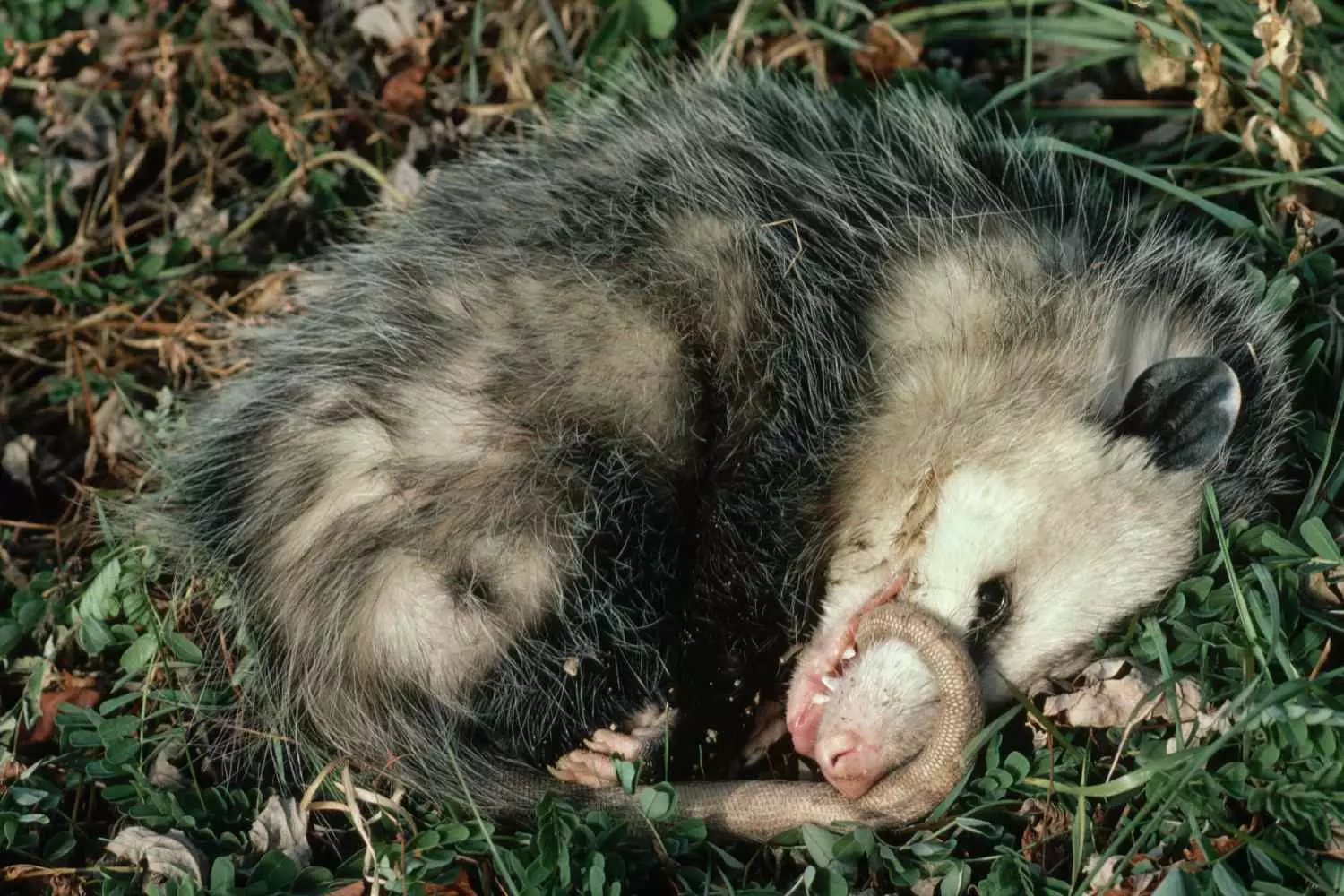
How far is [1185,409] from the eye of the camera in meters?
2.21

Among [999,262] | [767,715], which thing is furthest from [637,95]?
[767,715]

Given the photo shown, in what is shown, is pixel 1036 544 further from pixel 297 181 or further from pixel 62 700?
pixel 297 181

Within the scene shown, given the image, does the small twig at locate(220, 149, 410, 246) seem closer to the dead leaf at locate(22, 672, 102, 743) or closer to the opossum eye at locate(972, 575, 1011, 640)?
the dead leaf at locate(22, 672, 102, 743)

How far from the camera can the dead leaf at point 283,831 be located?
88.9 inches

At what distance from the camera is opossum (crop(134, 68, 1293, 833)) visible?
87.4 inches

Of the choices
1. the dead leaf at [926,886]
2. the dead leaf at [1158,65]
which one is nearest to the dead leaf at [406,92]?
the dead leaf at [1158,65]

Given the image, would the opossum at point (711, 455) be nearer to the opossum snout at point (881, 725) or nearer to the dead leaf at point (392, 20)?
the opossum snout at point (881, 725)

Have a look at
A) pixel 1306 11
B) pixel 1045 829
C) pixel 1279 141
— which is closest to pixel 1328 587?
pixel 1045 829

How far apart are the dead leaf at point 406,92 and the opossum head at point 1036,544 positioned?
1.78 metres

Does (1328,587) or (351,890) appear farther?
(1328,587)

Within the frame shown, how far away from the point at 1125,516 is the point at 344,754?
1392 millimetres

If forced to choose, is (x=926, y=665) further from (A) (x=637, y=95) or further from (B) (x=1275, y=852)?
(A) (x=637, y=95)

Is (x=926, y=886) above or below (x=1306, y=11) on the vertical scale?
below

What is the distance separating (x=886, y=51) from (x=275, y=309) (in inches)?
63.0
